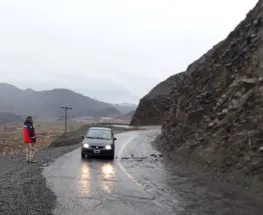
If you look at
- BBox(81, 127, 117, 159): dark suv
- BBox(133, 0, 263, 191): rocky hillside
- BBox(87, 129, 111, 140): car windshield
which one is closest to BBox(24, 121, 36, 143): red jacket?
BBox(81, 127, 117, 159): dark suv

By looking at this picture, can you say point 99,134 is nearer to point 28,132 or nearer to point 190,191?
point 28,132

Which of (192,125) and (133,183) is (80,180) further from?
(192,125)

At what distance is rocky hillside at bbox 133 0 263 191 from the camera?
571 inches

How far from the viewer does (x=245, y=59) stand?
19203mm

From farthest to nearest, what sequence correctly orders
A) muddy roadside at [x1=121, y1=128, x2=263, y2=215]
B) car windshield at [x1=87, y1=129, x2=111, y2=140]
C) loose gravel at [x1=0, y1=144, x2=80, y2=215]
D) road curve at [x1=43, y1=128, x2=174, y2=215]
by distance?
car windshield at [x1=87, y1=129, x2=111, y2=140] < muddy roadside at [x1=121, y1=128, x2=263, y2=215] < road curve at [x1=43, y1=128, x2=174, y2=215] < loose gravel at [x1=0, y1=144, x2=80, y2=215]

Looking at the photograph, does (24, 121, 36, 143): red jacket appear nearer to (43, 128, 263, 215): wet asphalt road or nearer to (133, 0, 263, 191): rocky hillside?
(43, 128, 263, 215): wet asphalt road

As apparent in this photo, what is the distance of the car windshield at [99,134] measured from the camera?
22.0 meters

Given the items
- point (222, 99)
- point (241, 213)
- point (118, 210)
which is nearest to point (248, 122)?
point (222, 99)

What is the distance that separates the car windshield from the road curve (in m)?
3.40

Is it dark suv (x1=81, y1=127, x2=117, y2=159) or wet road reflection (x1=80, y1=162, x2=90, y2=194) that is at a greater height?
dark suv (x1=81, y1=127, x2=117, y2=159)

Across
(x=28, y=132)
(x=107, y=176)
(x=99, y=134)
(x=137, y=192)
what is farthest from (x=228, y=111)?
(x=28, y=132)

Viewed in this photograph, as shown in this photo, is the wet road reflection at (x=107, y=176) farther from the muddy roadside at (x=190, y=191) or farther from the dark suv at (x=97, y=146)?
the dark suv at (x=97, y=146)

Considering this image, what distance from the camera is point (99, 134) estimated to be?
73.2 ft

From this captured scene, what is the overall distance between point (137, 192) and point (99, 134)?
10467mm
